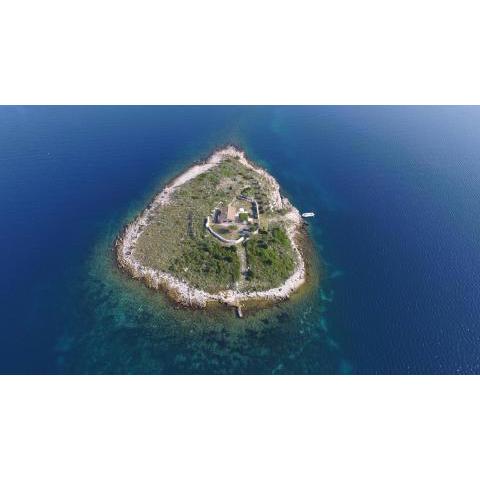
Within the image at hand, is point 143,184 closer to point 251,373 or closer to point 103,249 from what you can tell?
point 103,249

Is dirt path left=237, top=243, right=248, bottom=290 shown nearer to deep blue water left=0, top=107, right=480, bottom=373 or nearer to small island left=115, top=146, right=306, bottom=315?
small island left=115, top=146, right=306, bottom=315

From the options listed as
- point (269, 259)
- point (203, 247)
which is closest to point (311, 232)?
point (269, 259)

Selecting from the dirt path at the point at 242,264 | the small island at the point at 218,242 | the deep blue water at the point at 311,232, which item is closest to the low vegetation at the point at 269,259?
the small island at the point at 218,242

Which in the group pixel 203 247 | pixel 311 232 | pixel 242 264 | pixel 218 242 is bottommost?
pixel 242 264

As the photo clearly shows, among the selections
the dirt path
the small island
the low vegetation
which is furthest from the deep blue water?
the dirt path

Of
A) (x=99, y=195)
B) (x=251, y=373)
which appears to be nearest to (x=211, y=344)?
(x=251, y=373)

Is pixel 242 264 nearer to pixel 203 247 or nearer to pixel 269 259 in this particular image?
pixel 269 259

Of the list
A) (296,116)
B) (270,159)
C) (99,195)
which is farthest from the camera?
(296,116)
